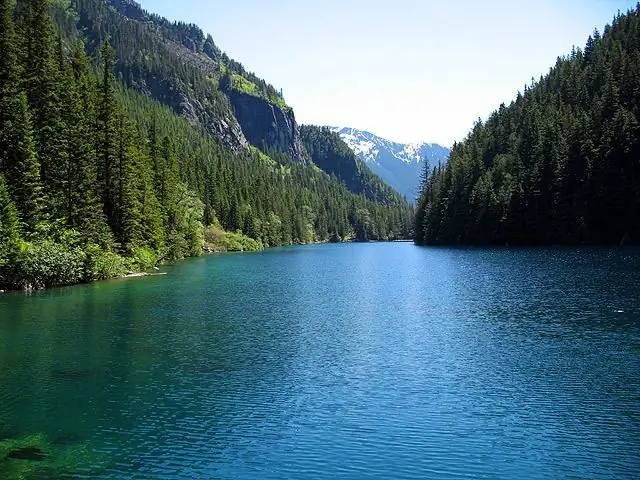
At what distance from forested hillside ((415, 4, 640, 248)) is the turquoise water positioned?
76.6m

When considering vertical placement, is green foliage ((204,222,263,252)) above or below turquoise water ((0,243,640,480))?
above

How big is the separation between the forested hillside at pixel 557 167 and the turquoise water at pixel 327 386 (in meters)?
76.6

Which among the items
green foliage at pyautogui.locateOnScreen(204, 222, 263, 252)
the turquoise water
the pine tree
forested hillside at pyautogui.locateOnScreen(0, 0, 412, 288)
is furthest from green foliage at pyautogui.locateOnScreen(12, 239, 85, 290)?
green foliage at pyautogui.locateOnScreen(204, 222, 263, 252)

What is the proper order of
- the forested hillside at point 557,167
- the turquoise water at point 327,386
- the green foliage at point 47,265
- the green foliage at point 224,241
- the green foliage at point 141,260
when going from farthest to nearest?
1. the green foliage at point 224,241
2. the forested hillside at point 557,167
3. the green foliage at point 141,260
4. the green foliage at point 47,265
5. the turquoise water at point 327,386

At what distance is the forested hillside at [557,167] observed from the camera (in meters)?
114

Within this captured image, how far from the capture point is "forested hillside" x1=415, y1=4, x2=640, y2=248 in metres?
114

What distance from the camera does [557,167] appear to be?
127 meters

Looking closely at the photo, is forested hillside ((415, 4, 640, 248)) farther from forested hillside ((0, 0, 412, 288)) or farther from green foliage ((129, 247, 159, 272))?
green foliage ((129, 247, 159, 272))

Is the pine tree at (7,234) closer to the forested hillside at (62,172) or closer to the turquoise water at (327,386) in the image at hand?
the forested hillside at (62,172)

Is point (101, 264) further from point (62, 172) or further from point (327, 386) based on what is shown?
point (327, 386)

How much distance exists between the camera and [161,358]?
28609mm

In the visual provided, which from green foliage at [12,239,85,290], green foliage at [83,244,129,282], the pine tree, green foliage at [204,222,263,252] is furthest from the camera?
green foliage at [204,222,263,252]

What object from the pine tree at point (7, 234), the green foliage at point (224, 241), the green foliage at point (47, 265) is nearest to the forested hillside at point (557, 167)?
the green foliage at point (224, 241)

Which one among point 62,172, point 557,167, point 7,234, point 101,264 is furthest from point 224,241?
point 7,234
